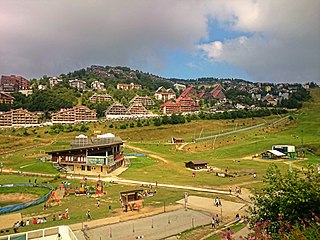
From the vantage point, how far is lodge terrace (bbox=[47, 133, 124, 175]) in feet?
189

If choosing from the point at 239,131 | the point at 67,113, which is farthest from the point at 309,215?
the point at 67,113

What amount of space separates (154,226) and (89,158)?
3180 cm

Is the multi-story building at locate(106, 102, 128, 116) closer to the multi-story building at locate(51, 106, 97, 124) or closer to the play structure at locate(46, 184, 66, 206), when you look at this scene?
the multi-story building at locate(51, 106, 97, 124)

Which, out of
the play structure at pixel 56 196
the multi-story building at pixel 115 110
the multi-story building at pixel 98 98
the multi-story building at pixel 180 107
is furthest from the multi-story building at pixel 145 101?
the play structure at pixel 56 196

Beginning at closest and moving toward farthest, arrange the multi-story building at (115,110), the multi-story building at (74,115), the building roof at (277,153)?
the building roof at (277,153)
the multi-story building at (74,115)
the multi-story building at (115,110)

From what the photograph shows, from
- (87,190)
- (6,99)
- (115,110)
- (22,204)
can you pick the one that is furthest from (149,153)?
(6,99)

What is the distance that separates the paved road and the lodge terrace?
2675cm

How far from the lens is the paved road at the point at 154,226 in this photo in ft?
87.8

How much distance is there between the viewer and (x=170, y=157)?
73875 millimetres

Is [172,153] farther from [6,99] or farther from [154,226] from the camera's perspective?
[6,99]

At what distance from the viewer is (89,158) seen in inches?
2297

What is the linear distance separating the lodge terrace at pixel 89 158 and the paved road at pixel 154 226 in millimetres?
26751

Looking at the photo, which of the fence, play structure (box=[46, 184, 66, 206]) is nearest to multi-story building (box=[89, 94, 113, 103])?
the fence

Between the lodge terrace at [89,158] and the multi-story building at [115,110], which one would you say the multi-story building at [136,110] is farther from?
the lodge terrace at [89,158]
